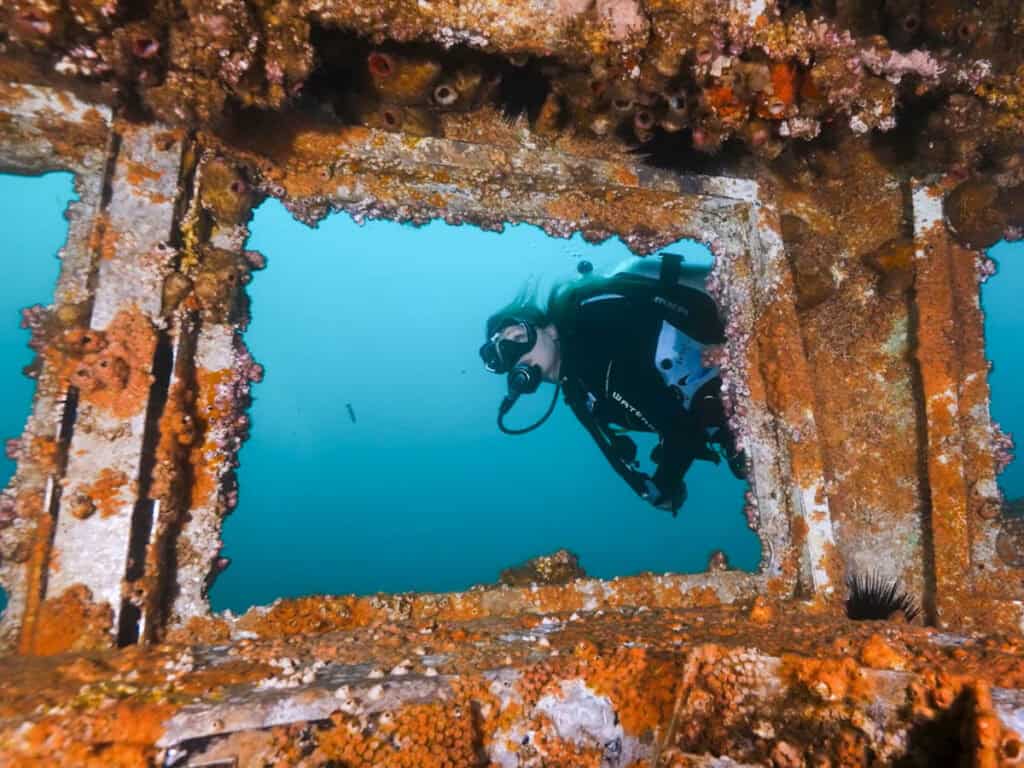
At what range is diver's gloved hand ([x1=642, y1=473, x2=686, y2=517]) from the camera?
16.3 ft

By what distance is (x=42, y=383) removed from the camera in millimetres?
2930

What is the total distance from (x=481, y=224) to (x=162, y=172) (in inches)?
80.6

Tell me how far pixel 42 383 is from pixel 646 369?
440 centimetres

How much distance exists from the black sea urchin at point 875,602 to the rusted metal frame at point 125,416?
4.13m

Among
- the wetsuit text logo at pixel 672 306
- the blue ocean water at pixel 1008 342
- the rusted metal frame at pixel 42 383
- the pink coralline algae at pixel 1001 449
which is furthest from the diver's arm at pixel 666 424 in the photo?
the blue ocean water at pixel 1008 342

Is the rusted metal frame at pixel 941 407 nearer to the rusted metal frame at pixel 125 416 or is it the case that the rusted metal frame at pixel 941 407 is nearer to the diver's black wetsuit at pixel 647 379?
the diver's black wetsuit at pixel 647 379

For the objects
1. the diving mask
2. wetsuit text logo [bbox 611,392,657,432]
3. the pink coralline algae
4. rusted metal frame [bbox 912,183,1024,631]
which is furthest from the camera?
the diving mask

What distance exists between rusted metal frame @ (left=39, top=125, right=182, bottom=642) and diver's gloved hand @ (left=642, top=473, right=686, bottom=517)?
3.66 metres

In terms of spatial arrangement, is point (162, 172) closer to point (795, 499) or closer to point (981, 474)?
point (795, 499)

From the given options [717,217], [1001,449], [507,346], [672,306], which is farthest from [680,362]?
[1001,449]

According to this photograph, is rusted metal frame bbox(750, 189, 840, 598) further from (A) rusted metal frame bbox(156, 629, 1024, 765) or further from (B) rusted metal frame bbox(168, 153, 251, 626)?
(B) rusted metal frame bbox(168, 153, 251, 626)

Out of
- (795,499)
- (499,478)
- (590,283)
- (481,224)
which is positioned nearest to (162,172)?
(481,224)

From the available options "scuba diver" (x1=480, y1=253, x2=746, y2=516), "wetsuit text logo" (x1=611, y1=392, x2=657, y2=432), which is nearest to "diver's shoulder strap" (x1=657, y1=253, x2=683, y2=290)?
"scuba diver" (x1=480, y1=253, x2=746, y2=516)

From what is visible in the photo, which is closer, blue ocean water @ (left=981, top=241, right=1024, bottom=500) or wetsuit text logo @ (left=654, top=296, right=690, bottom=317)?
wetsuit text logo @ (left=654, top=296, right=690, bottom=317)
